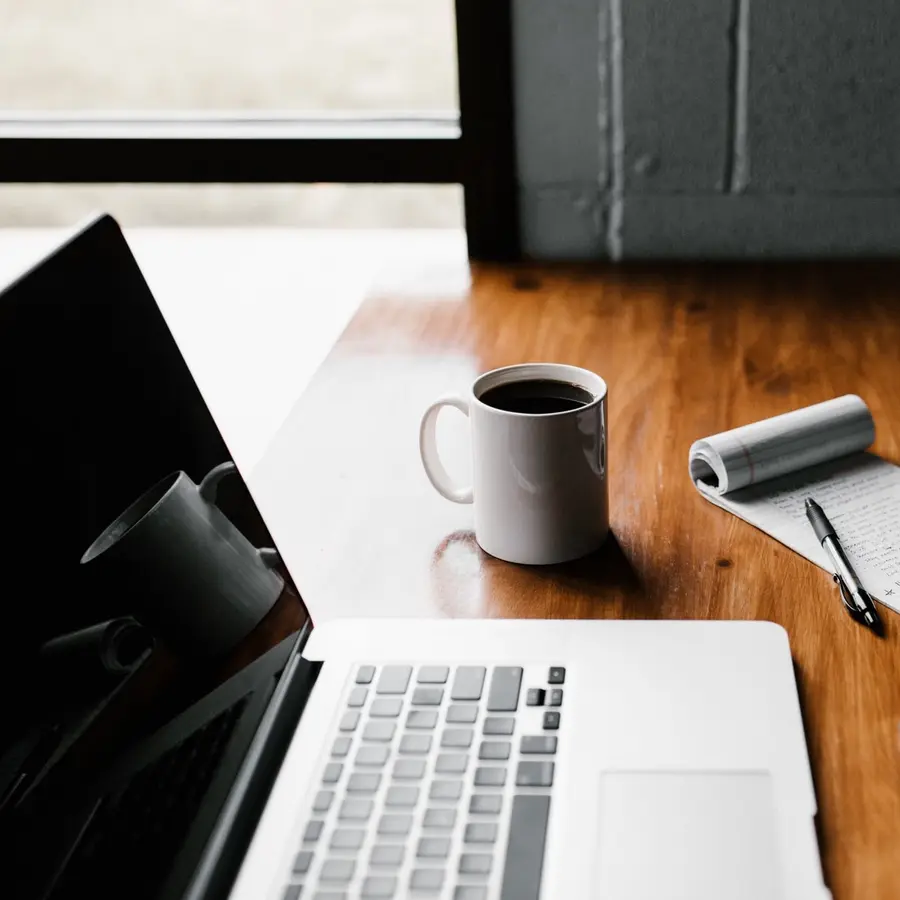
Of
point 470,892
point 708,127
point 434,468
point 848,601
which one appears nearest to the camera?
point 470,892

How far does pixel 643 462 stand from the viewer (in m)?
0.99

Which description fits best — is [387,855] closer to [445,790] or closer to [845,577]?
[445,790]

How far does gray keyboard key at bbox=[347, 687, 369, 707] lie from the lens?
2.29 ft

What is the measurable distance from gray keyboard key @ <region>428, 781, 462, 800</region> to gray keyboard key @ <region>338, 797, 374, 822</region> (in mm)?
33

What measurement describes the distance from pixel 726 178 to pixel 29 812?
1.25 metres

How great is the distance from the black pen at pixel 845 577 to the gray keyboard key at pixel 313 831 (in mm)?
376

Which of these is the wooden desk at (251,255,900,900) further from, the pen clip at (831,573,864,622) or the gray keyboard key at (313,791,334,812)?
the gray keyboard key at (313,791,334,812)

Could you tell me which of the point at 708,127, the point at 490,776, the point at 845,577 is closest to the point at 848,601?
the point at 845,577

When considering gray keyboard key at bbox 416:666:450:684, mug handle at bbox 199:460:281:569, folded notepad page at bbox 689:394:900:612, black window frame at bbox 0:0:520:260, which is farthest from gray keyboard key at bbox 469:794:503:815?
black window frame at bbox 0:0:520:260

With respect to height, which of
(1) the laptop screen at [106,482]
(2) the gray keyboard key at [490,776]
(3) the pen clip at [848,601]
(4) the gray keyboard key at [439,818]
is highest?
(1) the laptop screen at [106,482]

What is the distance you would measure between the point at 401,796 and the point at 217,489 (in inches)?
9.0

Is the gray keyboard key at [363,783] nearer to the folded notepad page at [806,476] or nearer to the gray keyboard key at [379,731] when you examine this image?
the gray keyboard key at [379,731]

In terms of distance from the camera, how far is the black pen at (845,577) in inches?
30.1

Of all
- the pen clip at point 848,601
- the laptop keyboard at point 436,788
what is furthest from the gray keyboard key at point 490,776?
the pen clip at point 848,601
